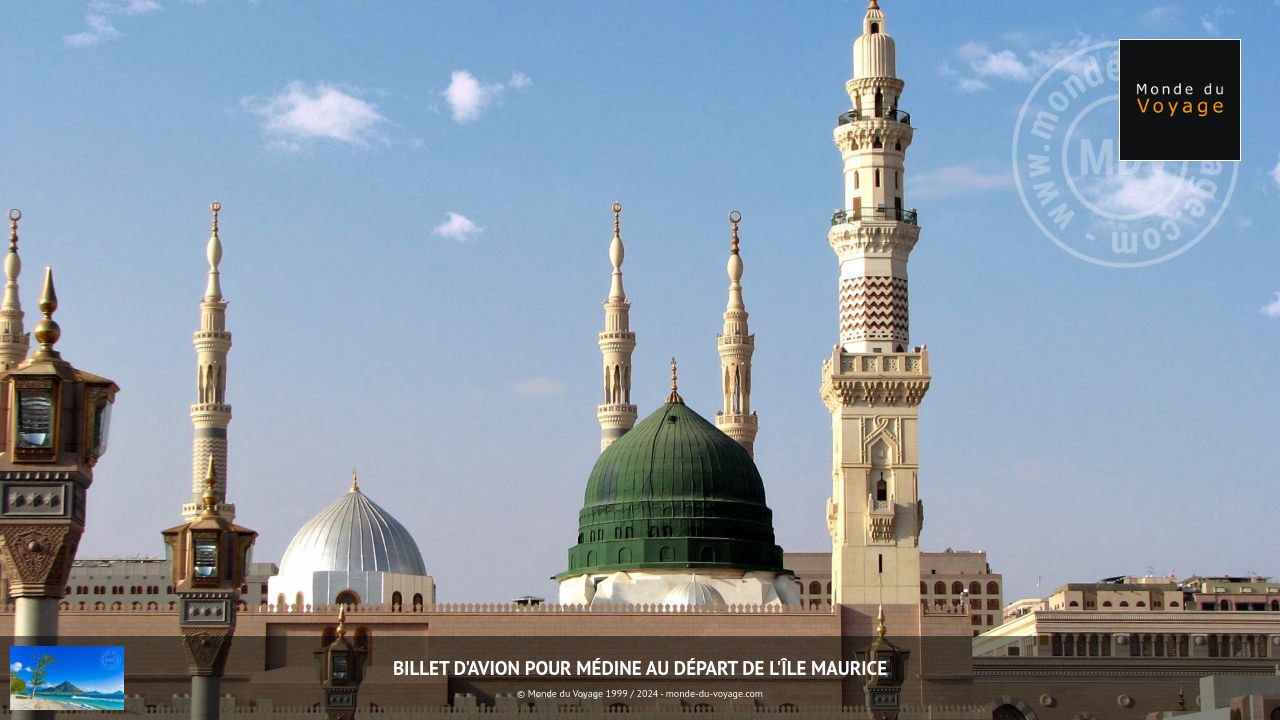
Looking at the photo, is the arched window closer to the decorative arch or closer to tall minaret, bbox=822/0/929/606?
the decorative arch

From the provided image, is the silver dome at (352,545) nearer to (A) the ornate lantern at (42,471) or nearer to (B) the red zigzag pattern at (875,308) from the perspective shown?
(B) the red zigzag pattern at (875,308)

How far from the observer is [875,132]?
60.4m

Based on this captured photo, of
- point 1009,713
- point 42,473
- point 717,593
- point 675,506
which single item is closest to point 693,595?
point 717,593

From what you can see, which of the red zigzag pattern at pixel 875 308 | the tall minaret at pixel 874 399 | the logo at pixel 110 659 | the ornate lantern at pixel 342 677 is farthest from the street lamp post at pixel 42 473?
the red zigzag pattern at pixel 875 308

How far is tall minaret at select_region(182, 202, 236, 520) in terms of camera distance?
65.6 metres

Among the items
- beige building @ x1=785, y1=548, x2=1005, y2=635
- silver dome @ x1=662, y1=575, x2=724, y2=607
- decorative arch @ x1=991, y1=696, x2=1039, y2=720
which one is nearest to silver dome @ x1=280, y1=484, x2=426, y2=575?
silver dome @ x1=662, y1=575, x2=724, y2=607

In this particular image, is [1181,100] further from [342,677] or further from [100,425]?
[100,425]

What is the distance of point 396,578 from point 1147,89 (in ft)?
108

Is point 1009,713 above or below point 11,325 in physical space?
below

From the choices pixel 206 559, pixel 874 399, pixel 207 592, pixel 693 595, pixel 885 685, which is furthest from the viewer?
pixel 693 595

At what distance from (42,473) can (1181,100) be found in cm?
2575

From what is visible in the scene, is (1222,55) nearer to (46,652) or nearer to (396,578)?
(46,652)

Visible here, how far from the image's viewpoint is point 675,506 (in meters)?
63.6

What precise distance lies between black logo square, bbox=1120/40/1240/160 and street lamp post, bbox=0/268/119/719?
75.3ft
